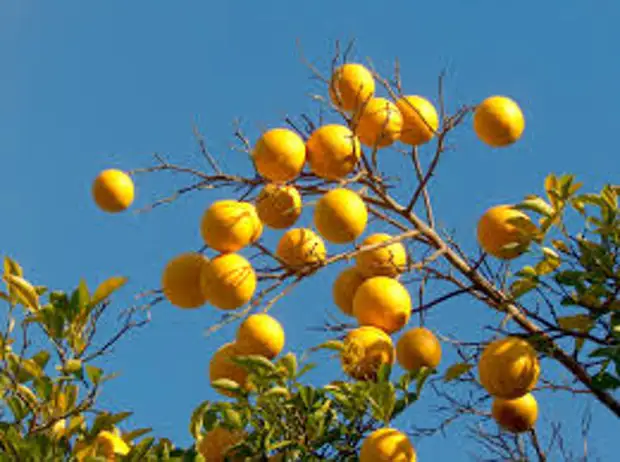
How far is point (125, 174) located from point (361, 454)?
1.69 meters

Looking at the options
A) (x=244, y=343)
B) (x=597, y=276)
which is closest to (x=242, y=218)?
(x=244, y=343)

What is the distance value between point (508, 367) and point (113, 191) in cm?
178

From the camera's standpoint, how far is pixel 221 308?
3.33 m

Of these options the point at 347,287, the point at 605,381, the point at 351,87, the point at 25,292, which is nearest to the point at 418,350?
the point at 347,287

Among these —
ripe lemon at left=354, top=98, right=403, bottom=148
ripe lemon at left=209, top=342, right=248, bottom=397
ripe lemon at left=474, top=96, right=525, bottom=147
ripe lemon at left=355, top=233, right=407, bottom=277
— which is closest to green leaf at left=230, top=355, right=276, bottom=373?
ripe lemon at left=209, top=342, right=248, bottom=397

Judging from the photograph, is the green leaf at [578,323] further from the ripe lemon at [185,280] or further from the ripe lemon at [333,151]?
the ripe lemon at [185,280]

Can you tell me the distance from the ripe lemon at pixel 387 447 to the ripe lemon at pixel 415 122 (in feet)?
3.66

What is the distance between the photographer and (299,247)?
3426 millimetres

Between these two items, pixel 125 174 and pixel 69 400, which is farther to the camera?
pixel 125 174

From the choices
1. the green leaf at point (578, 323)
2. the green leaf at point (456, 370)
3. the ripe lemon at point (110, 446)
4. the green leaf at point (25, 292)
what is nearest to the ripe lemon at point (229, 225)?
the green leaf at point (25, 292)

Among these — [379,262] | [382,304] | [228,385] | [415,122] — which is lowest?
[228,385]

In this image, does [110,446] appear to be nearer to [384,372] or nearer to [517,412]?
[384,372]

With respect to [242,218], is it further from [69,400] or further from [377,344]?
[69,400]

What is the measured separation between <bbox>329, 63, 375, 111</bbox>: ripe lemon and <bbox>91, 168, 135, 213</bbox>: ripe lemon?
992 mm
